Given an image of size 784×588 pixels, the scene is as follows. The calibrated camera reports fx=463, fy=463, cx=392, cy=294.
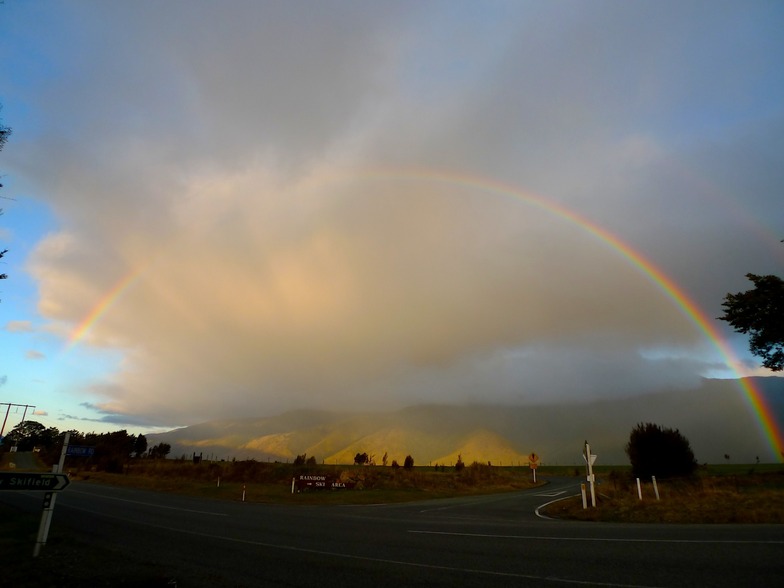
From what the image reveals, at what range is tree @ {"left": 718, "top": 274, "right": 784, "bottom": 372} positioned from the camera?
130 feet

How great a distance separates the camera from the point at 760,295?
40.2m

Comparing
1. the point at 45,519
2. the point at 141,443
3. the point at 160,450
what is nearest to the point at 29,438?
the point at 141,443

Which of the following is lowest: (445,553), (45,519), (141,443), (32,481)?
(445,553)

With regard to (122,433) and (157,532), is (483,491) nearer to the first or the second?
(157,532)

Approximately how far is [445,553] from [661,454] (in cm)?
3483

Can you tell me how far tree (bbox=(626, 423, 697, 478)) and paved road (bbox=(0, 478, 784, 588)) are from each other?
1009 inches

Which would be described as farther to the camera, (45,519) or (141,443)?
(141,443)

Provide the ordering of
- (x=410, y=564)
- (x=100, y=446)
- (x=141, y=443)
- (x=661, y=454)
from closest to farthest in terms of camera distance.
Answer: (x=410, y=564) < (x=661, y=454) < (x=100, y=446) < (x=141, y=443)

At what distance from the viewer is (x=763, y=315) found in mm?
40531

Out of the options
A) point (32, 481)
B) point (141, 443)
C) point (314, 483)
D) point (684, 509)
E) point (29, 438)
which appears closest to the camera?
point (32, 481)

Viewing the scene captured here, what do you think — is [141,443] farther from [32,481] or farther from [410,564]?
[410,564]

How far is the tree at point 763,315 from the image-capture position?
39.7m

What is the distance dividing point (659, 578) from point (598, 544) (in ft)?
13.9

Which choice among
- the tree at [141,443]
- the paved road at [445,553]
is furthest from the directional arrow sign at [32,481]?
the tree at [141,443]
